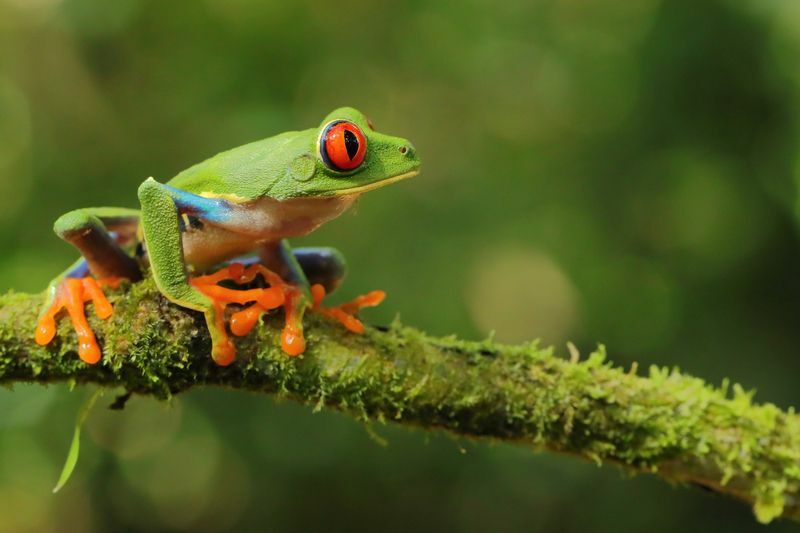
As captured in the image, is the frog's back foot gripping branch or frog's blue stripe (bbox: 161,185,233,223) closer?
the frog's back foot gripping branch

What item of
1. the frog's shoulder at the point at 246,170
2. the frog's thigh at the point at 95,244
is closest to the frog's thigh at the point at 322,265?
the frog's shoulder at the point at 246,170

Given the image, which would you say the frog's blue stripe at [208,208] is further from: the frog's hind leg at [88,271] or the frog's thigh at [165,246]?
the frog's hind leg at [88,271]

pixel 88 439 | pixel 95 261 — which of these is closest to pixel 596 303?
pixel 88 439

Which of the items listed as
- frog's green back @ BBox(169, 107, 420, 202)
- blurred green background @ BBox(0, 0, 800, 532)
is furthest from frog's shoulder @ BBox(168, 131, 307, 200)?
blurred green background @ BBox(0, 0, 800, 532)

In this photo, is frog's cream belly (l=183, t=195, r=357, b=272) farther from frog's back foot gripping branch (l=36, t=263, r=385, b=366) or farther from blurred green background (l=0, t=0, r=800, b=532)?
blurred green background (l=0, t=0, r=800, b=532)

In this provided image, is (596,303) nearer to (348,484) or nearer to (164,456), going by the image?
(348,484)

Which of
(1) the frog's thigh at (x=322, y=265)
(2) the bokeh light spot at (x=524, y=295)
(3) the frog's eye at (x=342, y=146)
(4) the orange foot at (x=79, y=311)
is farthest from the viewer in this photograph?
(2) the bokeh light spot at (x=524, y=295)

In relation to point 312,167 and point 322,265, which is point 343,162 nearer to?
point 312,167
